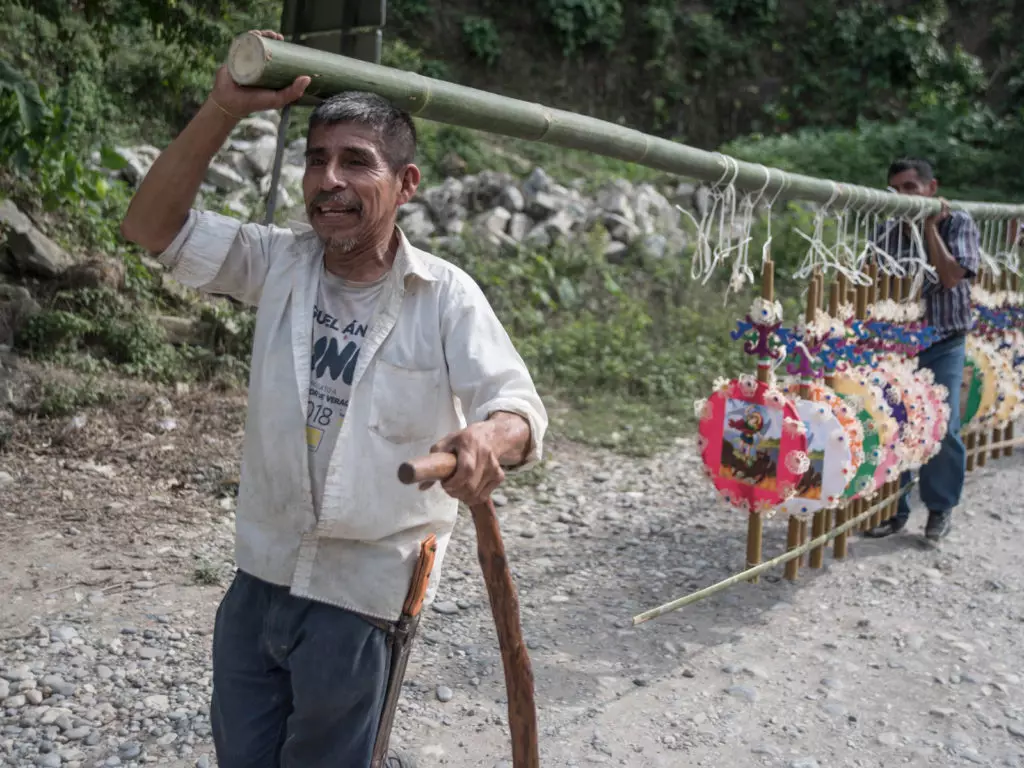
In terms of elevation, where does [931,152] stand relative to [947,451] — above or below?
above

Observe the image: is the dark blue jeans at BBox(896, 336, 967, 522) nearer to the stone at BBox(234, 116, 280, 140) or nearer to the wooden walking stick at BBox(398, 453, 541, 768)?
the wooden walking stick at BBox(398, 453, 541, 768)

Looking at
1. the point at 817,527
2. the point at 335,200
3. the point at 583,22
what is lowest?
the point at 817,527

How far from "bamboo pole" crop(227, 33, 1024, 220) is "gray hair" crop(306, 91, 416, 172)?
0.05 meters

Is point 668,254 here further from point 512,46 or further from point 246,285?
point 246,285

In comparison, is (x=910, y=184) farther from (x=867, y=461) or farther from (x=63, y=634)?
(x=63, y=634)

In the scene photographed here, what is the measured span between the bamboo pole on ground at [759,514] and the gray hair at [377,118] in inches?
93.7

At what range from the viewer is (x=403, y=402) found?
7.13ft

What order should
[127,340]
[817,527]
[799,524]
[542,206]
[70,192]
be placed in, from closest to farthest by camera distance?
[799,524]
[817,527]
[127,340]
[70,192]
[542,206]

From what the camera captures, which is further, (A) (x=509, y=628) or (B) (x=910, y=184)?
(B) (x=910, y=184)

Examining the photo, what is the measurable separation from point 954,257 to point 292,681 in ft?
13.9

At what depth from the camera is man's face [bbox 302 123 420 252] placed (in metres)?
2.12

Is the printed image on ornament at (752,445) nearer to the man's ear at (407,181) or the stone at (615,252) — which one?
the man's ear at (407,181)

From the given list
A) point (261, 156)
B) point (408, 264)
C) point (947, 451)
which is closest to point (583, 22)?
point (261, 156)

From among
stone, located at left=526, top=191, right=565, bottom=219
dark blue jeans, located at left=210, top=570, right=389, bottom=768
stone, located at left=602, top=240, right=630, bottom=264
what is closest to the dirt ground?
dark blue jeans, located at left=210, top=570, right=389, bottom=768
